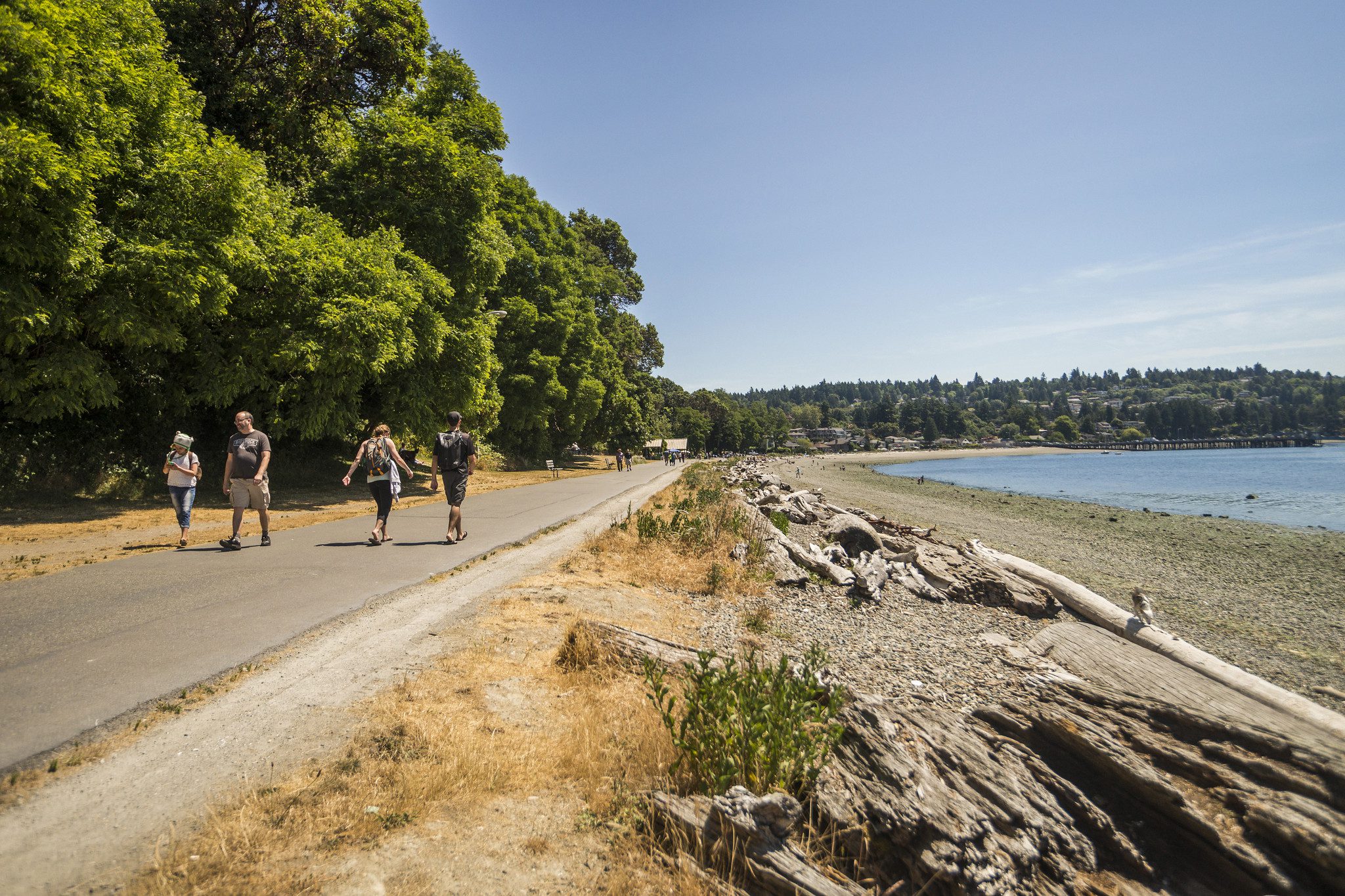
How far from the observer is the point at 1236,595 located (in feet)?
45.1

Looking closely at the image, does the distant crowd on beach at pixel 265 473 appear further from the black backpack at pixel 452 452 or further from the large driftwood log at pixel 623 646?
the large driftwood log at pixel 623 646

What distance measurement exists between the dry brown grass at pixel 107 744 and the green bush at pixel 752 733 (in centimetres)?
325

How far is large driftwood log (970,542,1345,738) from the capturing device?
5.48m

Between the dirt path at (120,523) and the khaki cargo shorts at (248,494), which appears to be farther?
the khaki cargo shorts at (248,494)

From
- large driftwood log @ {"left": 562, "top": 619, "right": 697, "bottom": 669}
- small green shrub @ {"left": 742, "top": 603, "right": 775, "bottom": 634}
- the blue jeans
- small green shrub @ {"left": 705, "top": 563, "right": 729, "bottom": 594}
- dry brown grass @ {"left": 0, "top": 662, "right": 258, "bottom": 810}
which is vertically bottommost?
small green shrub @ {"left": 742, "top": 603, "right": 775, "bottom": 634}

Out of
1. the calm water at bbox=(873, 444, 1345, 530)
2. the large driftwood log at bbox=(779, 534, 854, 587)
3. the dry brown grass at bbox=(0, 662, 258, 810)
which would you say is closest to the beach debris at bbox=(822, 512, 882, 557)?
the large driftwood log at bbox=(779, 534, 854, 587)

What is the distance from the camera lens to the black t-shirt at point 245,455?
933 centimetres

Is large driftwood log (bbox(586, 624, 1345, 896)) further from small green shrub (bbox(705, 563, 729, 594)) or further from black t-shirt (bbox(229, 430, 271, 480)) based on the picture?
black t-shirt (bbox(229, 430, 271, 480))

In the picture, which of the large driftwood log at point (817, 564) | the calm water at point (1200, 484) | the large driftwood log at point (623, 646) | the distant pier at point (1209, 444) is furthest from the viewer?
the distant pier at point (1209, 444)

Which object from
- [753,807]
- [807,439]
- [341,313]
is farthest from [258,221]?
[807,439]

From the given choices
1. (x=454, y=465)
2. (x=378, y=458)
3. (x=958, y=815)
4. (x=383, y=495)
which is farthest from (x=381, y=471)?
(x=958, y=815)

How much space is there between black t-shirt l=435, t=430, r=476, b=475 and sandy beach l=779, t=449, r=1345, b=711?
12.9m

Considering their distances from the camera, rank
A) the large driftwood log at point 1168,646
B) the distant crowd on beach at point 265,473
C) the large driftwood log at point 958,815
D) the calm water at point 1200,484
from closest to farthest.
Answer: the large driftwood log at point 958,815, the large driftwood log at point 1168,646, the distant crowd on beach at point 265,473, the calm water at point 1200,484

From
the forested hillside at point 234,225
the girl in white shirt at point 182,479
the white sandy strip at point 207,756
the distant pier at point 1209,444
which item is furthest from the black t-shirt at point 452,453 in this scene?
the distant pier at point 1209,444
